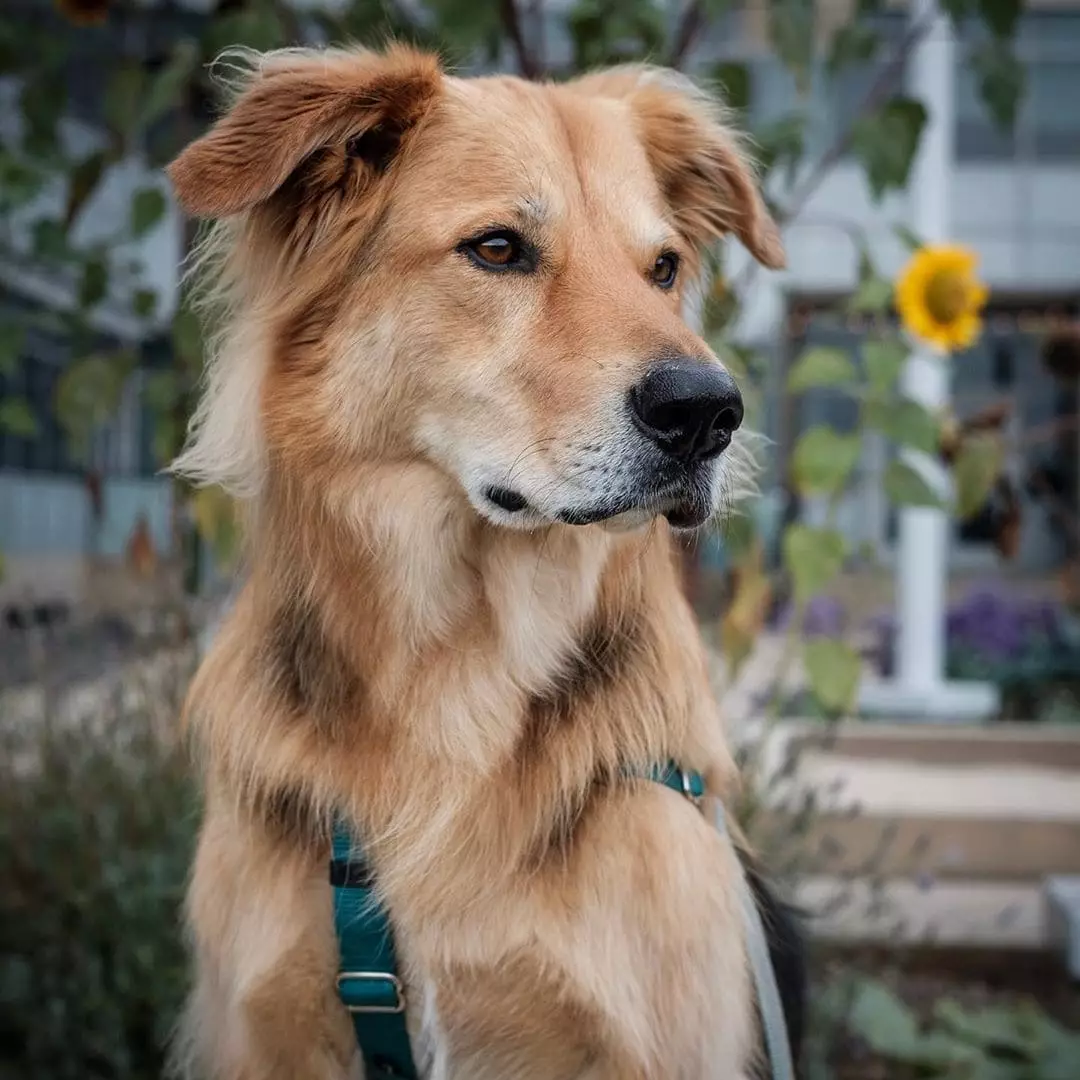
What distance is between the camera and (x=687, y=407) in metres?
1.78

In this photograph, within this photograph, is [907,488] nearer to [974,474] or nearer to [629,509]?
[974,474]

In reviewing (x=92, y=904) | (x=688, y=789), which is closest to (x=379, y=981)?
(x=688, y=789)

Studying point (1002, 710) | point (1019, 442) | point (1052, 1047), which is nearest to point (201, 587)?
point (1052, 1047)

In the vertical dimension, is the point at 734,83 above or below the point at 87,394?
above

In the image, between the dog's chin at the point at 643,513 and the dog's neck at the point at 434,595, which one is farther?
the dog's neck at the point at 434,595

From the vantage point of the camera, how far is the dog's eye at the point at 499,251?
6.58ft

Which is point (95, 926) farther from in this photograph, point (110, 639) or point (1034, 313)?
point (1034, 313)

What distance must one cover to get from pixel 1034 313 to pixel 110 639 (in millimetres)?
12530

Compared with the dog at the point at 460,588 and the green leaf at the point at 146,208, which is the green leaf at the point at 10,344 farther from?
the dog at the point at 460,588

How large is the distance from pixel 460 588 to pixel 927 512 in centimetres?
423

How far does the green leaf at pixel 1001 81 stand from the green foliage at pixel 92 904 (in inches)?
97.7

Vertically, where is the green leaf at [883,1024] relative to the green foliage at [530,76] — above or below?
below

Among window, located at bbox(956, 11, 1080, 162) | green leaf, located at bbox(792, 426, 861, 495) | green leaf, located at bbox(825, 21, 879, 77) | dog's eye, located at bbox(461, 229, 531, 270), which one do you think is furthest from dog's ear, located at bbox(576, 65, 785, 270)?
window, located at bbox(956, 11, 1080, 162)

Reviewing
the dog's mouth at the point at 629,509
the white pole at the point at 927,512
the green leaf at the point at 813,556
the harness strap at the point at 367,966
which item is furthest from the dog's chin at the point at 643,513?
the white pole at the point at 927,512
